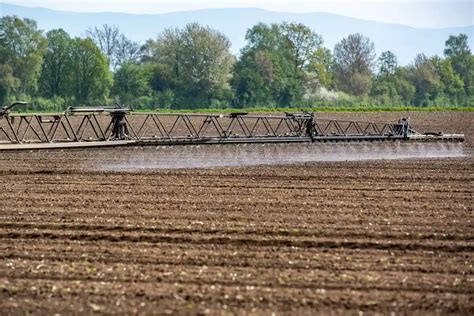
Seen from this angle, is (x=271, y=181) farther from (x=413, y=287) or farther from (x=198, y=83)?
(x=198, y=83)

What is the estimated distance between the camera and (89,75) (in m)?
93.9

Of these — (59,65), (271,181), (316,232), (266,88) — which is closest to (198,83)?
(266,88)

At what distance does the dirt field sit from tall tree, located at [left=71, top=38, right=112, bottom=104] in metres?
70.5

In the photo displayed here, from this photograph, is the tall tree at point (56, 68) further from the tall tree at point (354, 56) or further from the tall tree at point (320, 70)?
the tall tree at point (354, 56)

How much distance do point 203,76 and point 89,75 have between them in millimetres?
13751

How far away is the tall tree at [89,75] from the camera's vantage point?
93312mm

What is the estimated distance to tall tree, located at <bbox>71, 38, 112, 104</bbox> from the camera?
93312mm

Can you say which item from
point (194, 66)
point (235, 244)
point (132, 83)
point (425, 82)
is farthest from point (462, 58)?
point (235, 244)

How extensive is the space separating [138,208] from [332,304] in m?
8.00

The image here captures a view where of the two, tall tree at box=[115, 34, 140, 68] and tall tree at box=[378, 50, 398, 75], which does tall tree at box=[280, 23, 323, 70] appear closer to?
tall tree at box=[378, 50, 398, 75]

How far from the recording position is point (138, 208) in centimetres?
1789

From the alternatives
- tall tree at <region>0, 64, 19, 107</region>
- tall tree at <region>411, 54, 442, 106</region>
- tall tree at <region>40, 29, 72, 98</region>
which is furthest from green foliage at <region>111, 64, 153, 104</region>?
tall tree at <region>411, 54, 442, 106</region>

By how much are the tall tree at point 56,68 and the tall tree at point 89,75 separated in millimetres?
850

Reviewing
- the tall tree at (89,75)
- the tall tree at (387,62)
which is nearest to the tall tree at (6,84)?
the tall tree at (89,75)
